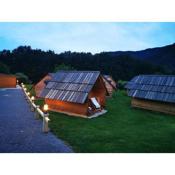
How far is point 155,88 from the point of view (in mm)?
14844

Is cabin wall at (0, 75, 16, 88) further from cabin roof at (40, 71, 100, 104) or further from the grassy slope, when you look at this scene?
the grassy slope

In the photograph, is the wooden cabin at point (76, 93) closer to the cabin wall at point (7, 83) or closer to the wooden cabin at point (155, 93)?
the wooden cabin at point (155, 93)

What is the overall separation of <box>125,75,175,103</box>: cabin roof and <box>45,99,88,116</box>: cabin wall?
564 cm

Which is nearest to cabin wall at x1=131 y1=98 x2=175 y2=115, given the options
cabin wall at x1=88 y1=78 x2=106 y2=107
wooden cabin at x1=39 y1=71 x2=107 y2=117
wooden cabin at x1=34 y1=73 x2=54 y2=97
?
wooden cabin at x1=39 y1=71 x2=107 y2=117

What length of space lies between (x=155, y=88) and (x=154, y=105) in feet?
4.03

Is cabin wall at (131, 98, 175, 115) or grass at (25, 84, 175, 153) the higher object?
grass at (25, 84, 175, 153)

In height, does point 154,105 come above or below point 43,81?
below

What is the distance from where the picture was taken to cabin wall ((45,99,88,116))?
11.3 metres

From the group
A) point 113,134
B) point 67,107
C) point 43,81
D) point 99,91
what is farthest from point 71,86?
point 113,134

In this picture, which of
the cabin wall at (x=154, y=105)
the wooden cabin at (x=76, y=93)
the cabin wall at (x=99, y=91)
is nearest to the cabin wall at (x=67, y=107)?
the wooden cabin at (x=76, y=93)

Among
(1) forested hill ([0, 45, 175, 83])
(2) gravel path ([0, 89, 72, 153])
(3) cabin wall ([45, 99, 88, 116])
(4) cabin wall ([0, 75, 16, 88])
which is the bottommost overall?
(4) cabin wall ([0, 75, 16, 88])

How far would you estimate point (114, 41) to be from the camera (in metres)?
12.1

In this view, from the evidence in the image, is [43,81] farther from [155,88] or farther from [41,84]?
[155,88]
